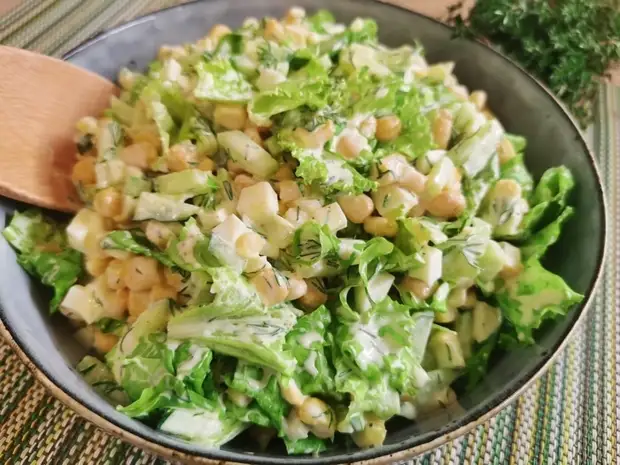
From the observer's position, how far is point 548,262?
1.81 meters

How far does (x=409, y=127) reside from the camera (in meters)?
1.72

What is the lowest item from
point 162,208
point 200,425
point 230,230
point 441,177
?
point 200,425

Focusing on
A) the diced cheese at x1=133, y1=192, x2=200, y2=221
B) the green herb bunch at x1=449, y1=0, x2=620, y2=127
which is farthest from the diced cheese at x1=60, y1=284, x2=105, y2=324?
the green herb bunch at x1=449, y1=0, x2=620, y2=127

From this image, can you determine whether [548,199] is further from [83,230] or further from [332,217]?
[83,230]

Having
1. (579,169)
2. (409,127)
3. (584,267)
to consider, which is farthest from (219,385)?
(579,169)

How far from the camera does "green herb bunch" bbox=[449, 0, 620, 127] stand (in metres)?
2.08

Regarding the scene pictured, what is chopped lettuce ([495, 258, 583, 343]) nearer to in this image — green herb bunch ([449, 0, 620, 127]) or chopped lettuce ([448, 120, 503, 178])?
chopped lettuce ([448, 120, 503, 178])

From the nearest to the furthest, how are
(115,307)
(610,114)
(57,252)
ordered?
1. (115,307)
2. (57,252)
3. (610,114)

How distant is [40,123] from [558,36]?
1.73 m

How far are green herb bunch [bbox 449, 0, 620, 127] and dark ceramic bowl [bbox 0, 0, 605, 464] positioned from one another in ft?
0.46

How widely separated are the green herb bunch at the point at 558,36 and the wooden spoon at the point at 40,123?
4.44 ft

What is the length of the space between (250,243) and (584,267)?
91 centimetres

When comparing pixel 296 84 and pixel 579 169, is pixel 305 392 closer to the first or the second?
pixel 296 84

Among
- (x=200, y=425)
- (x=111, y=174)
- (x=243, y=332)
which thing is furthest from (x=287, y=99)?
(x=200, y=425)
